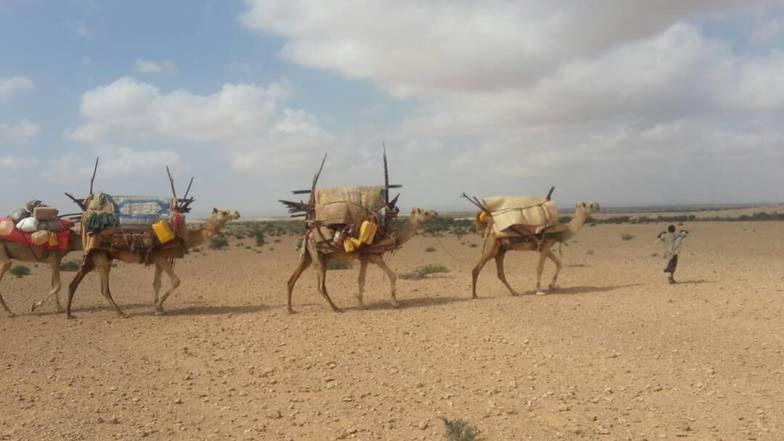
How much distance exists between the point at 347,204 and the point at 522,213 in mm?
4122

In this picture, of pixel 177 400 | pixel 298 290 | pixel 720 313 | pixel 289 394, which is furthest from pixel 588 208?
pixel 177 400

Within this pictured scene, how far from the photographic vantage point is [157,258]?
13.6 meters

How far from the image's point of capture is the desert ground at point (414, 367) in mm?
6551

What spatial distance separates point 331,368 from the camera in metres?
8.73

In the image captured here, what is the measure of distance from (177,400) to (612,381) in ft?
17.2

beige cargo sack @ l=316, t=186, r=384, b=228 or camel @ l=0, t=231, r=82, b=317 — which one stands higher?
beige cargo sack @ l=316, t=186, r=384, b=228

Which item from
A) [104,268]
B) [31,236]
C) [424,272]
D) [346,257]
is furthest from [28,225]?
[424,272]

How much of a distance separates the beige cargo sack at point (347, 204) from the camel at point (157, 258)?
8.16 feet

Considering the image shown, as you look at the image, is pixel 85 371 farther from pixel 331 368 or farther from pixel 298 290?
pixel 298 290

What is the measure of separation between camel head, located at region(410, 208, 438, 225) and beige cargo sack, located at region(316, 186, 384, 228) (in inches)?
40.3

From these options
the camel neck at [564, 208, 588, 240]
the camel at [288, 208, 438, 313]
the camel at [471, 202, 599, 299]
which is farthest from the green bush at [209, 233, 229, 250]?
the camel neck at [564, 208, 588, 240]

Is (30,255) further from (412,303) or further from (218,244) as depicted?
(218,244)

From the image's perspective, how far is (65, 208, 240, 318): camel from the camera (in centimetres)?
1324

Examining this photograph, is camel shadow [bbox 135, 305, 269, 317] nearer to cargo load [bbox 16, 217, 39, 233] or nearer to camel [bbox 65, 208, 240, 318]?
camel [bbox 65, 208, 240, 318]
